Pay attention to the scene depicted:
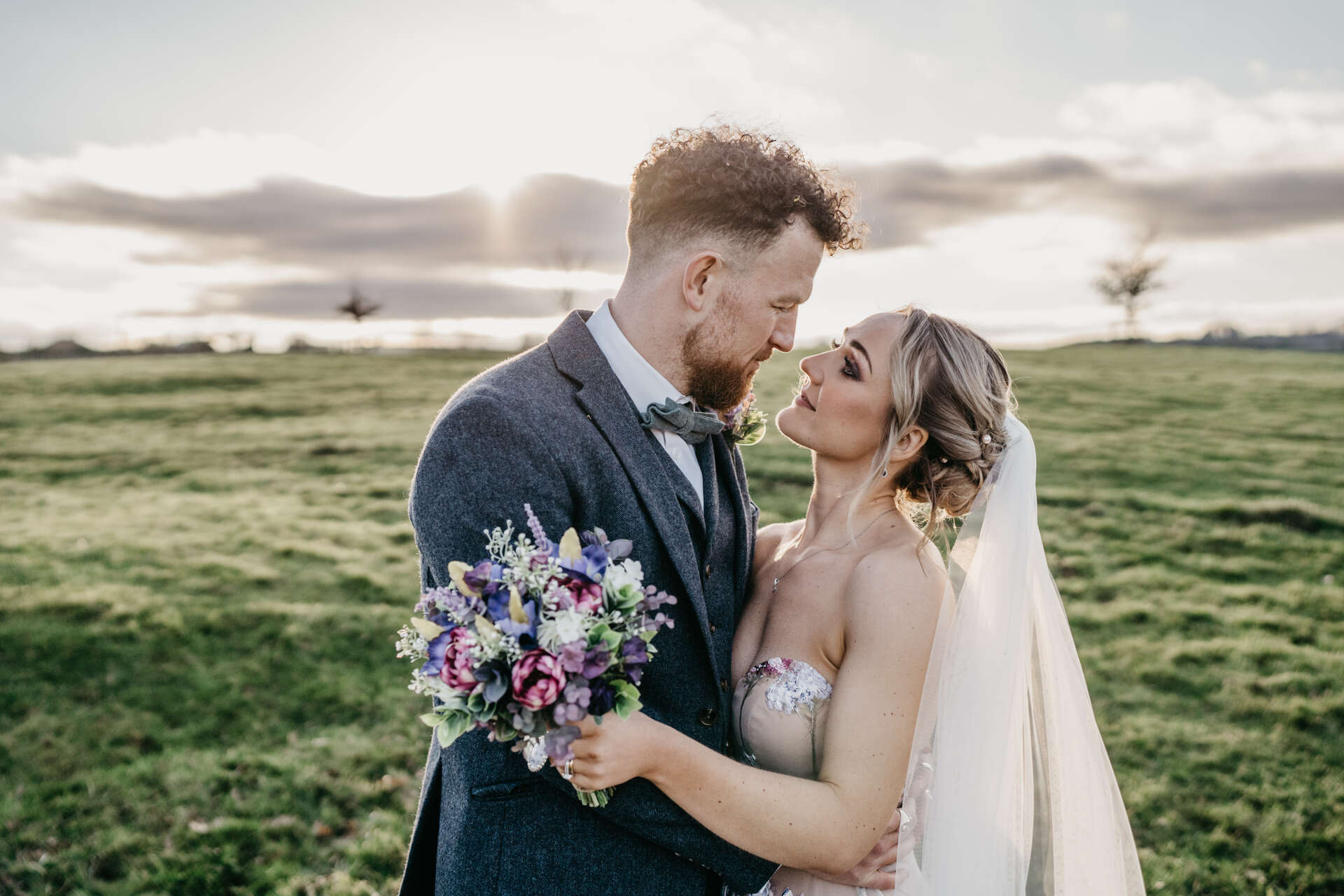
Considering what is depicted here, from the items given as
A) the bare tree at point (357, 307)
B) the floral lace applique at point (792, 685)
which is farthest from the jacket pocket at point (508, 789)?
the bare tree at point (357, 307)

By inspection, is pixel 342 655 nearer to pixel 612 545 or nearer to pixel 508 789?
pixel 508 789

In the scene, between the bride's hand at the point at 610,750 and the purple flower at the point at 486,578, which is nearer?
the purple flower at the point at 486,578

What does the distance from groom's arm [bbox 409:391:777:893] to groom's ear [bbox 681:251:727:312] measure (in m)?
0.95

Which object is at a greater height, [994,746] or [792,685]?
[792,685]

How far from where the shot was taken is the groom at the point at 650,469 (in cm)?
265

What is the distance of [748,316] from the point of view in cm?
350

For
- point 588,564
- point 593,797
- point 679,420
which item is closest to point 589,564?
point 588,564

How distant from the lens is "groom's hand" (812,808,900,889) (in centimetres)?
329

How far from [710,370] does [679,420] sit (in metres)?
0.32

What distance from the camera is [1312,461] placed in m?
19.6

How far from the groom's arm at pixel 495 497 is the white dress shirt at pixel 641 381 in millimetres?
670

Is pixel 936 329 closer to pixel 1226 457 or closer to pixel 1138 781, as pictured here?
pixel 1138 781

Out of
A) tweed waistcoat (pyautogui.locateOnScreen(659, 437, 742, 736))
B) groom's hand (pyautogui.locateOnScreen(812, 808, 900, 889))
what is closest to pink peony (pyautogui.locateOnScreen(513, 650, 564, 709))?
tweed waistcoat (pyautogui.locateOnScreen(659, 437, 742, 736))

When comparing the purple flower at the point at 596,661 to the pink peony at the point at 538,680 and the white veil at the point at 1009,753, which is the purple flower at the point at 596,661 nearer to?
the pink peony at the point at 538,680
